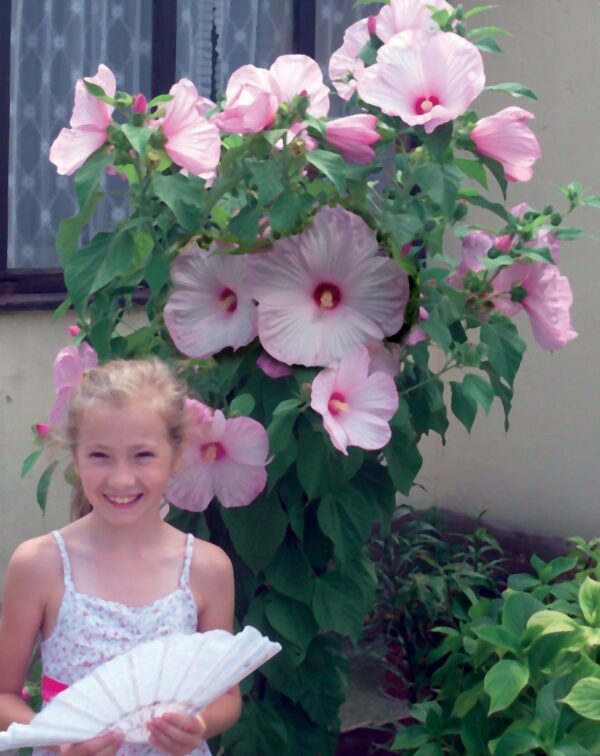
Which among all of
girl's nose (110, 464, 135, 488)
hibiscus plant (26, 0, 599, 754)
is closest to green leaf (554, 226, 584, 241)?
hibiscus plant (26, 0, 599, 754)

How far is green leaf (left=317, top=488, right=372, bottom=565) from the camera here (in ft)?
7.12

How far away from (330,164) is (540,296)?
48cm

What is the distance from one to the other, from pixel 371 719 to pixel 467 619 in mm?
685

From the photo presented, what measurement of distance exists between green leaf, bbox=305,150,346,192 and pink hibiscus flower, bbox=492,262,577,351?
0.38 meters

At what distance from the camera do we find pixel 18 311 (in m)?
3.80

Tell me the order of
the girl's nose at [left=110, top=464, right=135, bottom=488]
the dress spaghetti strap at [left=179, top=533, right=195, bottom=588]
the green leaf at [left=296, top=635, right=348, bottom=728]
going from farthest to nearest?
the green leaf at [left=296, top=635, right=348, bottom=728], the dress spaghetti strap at [left=179, top=533, right=195, bottom=588], the girl's nose at [left=110, top=464, right=135, bottom=488]

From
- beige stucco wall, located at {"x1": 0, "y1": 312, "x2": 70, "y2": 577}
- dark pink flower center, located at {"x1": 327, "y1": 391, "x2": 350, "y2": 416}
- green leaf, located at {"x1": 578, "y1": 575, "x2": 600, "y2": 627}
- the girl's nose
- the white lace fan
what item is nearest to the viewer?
the white lace fan

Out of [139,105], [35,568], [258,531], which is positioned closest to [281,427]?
[258,531]

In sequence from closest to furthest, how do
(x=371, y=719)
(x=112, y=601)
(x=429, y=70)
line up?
1. (x=112, y=601)
2. (x=429, y=70)
3. (x=371, y=719)

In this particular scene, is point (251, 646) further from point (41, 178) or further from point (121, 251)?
point (41, 178)

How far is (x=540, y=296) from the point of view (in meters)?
2.25

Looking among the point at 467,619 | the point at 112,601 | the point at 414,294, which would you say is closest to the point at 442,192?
the point at 414,294

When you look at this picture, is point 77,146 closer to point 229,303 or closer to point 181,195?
point 181,195

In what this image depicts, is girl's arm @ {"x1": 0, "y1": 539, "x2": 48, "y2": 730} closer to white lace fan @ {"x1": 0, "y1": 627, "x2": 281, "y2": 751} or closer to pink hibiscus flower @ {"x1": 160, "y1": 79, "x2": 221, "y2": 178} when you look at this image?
white lace fan @ {"x1": 0, "y1": 627, "x2": 281, "y2": 751}
